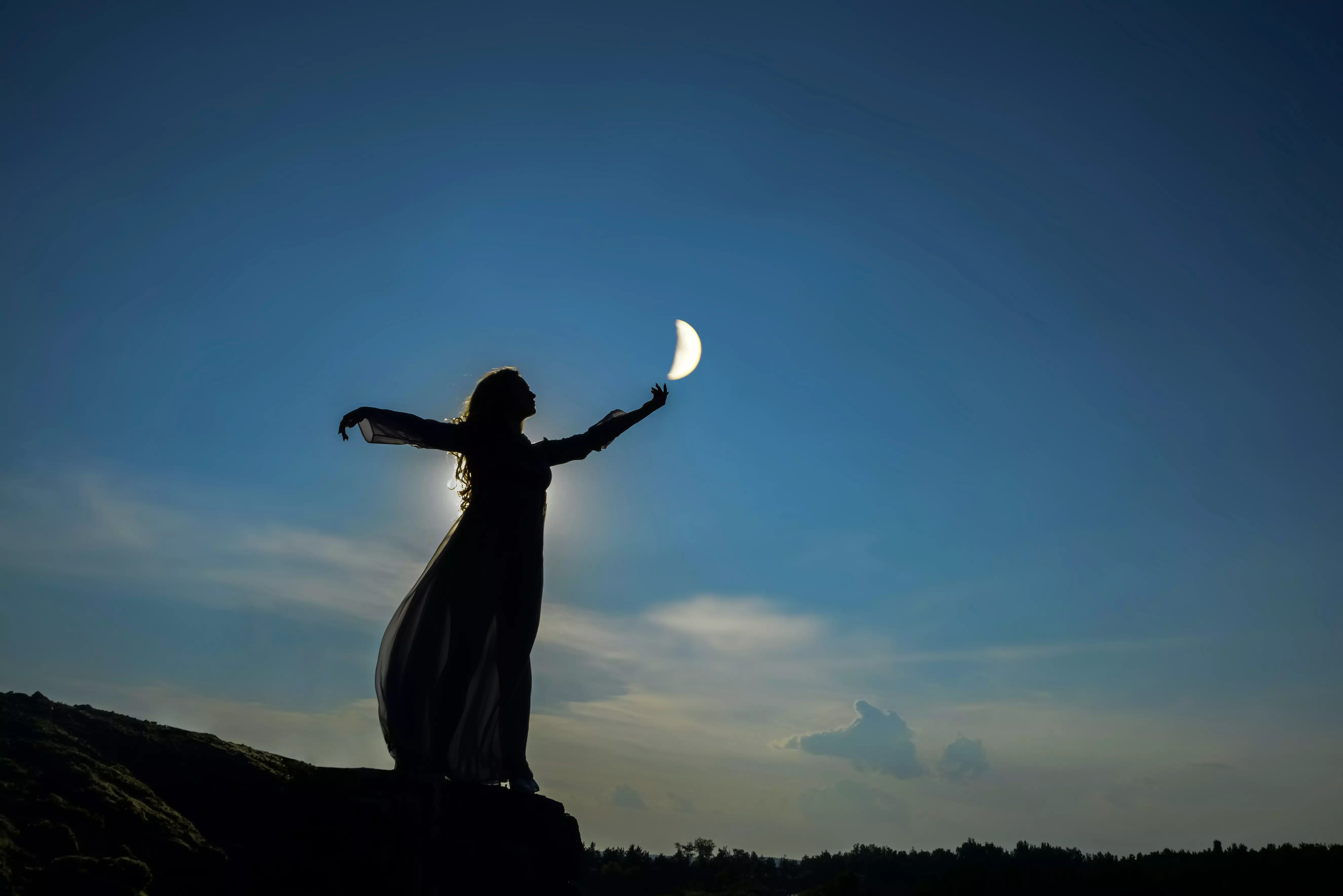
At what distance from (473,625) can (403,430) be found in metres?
2.25

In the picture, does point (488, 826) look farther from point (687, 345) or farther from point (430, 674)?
point (687, 345)

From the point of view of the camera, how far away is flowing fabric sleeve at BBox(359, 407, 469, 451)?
363 inches

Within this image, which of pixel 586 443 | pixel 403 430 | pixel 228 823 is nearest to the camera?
pixel 228 823

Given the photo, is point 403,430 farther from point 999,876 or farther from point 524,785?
point 999,876

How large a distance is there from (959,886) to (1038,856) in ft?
10.5

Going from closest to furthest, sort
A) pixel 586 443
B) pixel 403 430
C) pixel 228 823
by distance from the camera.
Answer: pixel 228 823
pixel 403 430
pixel 586 443

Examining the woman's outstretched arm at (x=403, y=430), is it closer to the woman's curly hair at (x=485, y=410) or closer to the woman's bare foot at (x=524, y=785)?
the woman's curly hair at (x=485, y=410)

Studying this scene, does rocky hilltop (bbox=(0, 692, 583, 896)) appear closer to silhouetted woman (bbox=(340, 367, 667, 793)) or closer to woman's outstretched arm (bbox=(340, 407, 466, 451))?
silhouetted woman (bbox=(340, 367, 667, 793))

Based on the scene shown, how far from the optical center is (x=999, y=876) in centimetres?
1027

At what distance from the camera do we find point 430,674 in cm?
905

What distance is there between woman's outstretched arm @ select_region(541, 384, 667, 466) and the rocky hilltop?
3.84 meters

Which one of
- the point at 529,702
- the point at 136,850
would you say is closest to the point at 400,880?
the point at 136,850

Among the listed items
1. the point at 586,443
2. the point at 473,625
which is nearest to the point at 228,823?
the point at 473,625

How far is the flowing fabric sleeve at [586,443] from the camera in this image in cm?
1046
